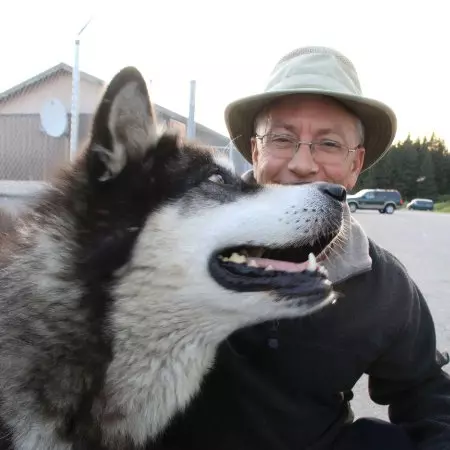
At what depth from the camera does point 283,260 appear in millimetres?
1932

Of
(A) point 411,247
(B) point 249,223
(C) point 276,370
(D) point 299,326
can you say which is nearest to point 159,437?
(C) point 276,370

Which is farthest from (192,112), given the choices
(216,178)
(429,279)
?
(429,279)

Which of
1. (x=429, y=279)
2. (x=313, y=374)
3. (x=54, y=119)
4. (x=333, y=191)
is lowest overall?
(x=429, y=279)

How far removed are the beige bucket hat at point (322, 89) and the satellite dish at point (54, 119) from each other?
2262 millimetres

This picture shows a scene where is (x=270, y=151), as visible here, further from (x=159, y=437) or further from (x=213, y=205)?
(x=159, y=437)

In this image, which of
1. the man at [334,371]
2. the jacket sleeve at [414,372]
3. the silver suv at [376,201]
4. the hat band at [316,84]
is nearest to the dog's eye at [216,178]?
the man at [334,371]

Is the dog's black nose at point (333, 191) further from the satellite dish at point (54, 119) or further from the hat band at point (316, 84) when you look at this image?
the satellite dish at point (54, 119)

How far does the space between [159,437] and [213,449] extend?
27 centimetres

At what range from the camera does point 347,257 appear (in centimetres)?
206

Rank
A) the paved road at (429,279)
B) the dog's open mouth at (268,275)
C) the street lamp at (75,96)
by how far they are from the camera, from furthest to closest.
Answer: the street lamp at (75,96)
the paved road at (429,279)
the dog's open mouth at (268,275)

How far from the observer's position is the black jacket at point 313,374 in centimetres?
206

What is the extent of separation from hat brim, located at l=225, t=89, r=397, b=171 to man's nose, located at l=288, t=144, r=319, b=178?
0.21m

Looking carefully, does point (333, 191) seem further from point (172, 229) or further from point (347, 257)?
point (172, 229)

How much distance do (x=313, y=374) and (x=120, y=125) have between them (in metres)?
1.06
